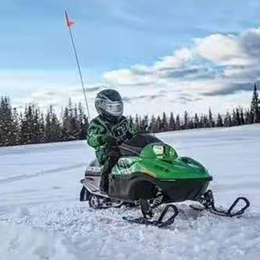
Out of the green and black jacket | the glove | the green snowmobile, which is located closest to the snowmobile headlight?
the green snowmobile

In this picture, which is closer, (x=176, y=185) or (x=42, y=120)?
(x=176, y=185)

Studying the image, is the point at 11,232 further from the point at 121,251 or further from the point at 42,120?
the point at 42,120

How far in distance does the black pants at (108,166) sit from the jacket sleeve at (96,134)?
8.2 inches

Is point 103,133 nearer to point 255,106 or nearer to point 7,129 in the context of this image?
point 7,129

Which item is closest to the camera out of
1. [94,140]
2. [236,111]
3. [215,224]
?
[215,224]

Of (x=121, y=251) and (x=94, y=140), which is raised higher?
(x=94, y=140)

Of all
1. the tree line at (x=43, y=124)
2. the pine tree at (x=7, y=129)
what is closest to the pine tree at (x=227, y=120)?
the tree line at (x=43, y=124)

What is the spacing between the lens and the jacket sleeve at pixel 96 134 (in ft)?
22.6

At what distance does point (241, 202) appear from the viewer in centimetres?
776

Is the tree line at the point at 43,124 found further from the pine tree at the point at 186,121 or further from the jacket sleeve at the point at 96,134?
the jacket sleeve at the point at 96,134

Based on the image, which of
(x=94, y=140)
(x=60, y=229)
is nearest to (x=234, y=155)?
(x=94, y=140)

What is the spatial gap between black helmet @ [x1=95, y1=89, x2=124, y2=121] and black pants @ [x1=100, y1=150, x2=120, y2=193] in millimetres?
618

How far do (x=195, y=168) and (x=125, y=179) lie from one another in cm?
88

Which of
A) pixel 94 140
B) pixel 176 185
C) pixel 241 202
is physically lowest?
pixel 241 202
